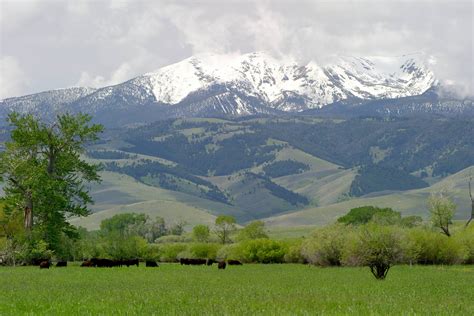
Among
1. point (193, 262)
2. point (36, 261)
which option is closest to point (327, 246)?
point (193, 262)

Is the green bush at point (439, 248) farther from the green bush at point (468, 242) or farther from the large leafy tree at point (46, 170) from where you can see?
the large leafy tree at point (46, 170)

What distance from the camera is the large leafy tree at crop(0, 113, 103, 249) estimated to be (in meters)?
86.9

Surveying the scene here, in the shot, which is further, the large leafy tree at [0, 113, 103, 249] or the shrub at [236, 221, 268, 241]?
the shrub at [236, 221, 268, 241]

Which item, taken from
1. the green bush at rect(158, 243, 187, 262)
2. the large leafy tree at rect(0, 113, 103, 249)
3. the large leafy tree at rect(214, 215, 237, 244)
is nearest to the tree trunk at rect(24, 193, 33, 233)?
the large leafy tree at rect(0, 113, 103, 249)

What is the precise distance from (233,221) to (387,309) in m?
156

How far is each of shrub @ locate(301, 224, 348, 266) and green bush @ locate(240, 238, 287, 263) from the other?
1880 centimetres

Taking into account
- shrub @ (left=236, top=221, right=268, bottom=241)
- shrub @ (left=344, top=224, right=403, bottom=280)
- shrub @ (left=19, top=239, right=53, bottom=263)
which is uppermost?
shrub @ (left=236, top=221, right=268, bottom=241)

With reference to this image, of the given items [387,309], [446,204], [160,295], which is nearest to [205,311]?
[387,309]

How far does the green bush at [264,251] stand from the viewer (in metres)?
124

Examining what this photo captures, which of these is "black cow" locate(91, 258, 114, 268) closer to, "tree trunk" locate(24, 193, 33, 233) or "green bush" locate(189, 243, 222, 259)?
"tree trunk" locate(24, 193, 33, 233)

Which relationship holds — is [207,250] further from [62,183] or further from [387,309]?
[387,309]

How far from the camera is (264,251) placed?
125 metres

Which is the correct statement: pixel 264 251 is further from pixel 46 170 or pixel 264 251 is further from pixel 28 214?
pixel 28 214

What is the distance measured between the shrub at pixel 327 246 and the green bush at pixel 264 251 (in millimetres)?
18795
